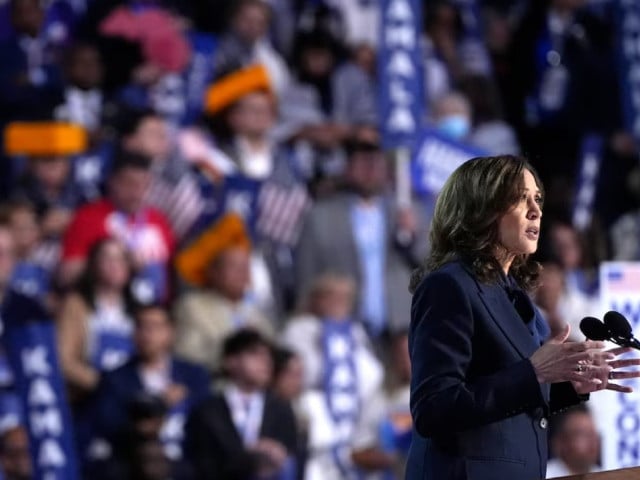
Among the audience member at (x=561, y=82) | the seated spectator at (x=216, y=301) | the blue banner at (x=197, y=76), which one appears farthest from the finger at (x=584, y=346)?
the audience member at (x=561, y=82)

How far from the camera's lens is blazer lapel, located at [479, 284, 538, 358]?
10.1 ft

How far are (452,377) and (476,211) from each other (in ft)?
1.03

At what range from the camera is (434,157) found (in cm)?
868

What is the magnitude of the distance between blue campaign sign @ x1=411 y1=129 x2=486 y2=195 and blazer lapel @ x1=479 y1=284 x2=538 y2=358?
A: 552 cm

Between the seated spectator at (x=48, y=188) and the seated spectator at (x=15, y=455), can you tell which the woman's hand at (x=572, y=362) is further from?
the seated spectator at (x=48, y=188)

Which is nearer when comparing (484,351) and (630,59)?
(484,351)

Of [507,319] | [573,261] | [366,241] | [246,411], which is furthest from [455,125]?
[507,319]

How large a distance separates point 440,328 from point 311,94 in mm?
6816

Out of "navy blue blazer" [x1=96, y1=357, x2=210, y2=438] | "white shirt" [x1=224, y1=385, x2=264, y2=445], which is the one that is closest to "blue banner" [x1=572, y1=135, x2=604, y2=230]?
Answer: "white shirt" [x1=224, y1=385, x2=264, y2=445]

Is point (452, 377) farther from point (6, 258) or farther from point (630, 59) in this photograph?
point (630, 59)

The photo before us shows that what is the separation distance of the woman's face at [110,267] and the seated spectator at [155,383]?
17cm

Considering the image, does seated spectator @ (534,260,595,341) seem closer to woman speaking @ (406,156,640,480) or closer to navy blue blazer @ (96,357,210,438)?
navy blue blazer @ (96,357,210,438)

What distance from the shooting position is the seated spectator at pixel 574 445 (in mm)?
6914

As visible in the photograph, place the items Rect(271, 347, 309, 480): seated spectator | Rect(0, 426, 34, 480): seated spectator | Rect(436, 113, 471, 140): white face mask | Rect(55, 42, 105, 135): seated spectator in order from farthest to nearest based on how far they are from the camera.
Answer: Rect(436, 113, 471, 140): white face mask → Rect(55, 42, 105, 135): seated spectator → Rect(271, 347, 309, 480): seated spectator → Rect(0, 426, 34, 480): seated spectator
